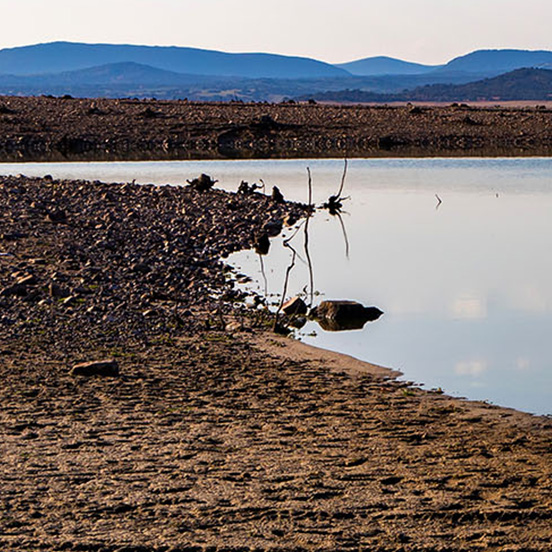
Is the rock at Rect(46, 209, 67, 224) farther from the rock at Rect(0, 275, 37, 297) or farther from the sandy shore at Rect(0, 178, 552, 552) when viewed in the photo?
the rock at Rect(0, 275, 37, 297)

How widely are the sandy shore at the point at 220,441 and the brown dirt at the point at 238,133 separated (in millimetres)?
29520

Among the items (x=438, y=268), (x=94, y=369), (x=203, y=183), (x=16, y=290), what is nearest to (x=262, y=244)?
(x=438, y=268)

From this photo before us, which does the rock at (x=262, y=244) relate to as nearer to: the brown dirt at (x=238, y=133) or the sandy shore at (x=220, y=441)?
the sandy shore at (x=220, y=441)

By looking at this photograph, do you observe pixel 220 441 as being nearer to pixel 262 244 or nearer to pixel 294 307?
pixel 294 307

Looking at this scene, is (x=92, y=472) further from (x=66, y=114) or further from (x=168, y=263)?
(x=66, y=114)

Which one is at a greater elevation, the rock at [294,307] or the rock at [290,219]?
the rock at [290,219]

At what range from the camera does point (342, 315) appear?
43.4 ft

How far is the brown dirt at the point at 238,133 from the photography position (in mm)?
43594

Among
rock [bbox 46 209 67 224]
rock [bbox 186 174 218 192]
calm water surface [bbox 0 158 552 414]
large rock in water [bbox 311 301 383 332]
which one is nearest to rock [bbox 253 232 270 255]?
calm water surface [bbox 0 158 552 414]

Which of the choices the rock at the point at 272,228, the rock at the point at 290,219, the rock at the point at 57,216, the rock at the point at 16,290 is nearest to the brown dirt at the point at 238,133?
the rock at the point at 290,219

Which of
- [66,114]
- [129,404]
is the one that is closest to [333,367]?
[129,404]

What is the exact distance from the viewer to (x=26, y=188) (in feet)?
77.2

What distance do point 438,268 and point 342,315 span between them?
14.9ft

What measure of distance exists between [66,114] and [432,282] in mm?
35529
